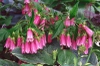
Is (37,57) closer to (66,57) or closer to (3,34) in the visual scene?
(66,57)

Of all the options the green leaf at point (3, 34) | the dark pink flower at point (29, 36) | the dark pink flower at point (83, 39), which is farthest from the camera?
the green leaf at point (3, 34)

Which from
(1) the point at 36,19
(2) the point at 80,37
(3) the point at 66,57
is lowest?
(3) the point at 66,57

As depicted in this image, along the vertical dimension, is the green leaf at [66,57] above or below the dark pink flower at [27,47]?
below

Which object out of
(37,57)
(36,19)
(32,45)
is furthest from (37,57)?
(36,19)

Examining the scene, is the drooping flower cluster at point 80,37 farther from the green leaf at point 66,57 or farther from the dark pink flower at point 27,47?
the dark pink flower at point 27,47

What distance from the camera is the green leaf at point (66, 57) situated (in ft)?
5.14

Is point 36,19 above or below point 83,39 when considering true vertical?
above

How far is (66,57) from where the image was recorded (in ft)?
5.28

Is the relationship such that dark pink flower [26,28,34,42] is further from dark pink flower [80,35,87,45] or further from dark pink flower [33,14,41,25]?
dark pink flower [80,35,87,45]

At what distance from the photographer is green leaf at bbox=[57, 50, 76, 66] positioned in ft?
5.14

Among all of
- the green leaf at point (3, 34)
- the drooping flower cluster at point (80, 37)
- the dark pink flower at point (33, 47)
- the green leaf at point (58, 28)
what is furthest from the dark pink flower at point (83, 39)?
the green leaf at point (3, 34)

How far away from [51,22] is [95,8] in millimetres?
737

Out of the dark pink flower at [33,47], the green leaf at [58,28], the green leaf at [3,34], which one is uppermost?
the green leaf at [58,28]

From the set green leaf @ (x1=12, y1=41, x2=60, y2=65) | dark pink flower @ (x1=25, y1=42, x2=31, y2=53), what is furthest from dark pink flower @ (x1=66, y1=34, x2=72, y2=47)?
dark pink flower @ (x1=25, y1=42, x2=31, y2=53)
